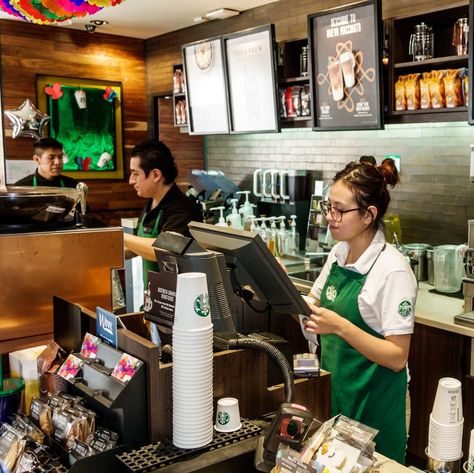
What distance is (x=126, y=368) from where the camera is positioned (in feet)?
4.39

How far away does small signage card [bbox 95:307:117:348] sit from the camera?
57.2 inches

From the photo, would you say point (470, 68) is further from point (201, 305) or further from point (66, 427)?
point (66, 427)

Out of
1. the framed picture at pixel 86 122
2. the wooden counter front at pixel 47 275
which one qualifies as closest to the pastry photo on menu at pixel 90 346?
the wooden counter front at pixel 47 275

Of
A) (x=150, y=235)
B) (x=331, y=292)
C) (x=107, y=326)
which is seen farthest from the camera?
(x=150, y=235)

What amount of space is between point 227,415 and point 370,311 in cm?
90

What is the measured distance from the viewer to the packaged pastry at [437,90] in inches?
130

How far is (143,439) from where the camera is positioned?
1.35 m

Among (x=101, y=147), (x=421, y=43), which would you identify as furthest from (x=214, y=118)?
(x=421, y=43)

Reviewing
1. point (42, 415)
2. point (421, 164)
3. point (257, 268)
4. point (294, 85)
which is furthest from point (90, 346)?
point (294, 85)

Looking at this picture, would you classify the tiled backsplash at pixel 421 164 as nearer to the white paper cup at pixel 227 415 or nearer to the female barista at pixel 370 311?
the female barista at pixel 370 311

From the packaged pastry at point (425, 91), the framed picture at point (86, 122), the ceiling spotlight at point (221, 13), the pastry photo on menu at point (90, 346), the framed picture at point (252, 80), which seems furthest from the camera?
the framed picture at point (86, 122)

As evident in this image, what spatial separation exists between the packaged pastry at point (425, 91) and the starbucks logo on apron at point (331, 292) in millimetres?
1561

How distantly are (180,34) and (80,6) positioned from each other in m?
3.49

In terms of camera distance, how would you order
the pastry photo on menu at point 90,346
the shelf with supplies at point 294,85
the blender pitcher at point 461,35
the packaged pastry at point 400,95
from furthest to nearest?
the shelf with supplies at point 294,85 → the packaged pastry at point 400,95 → the blender pitcher at point 461,35 → the pastry photo on menu at point 90,346
